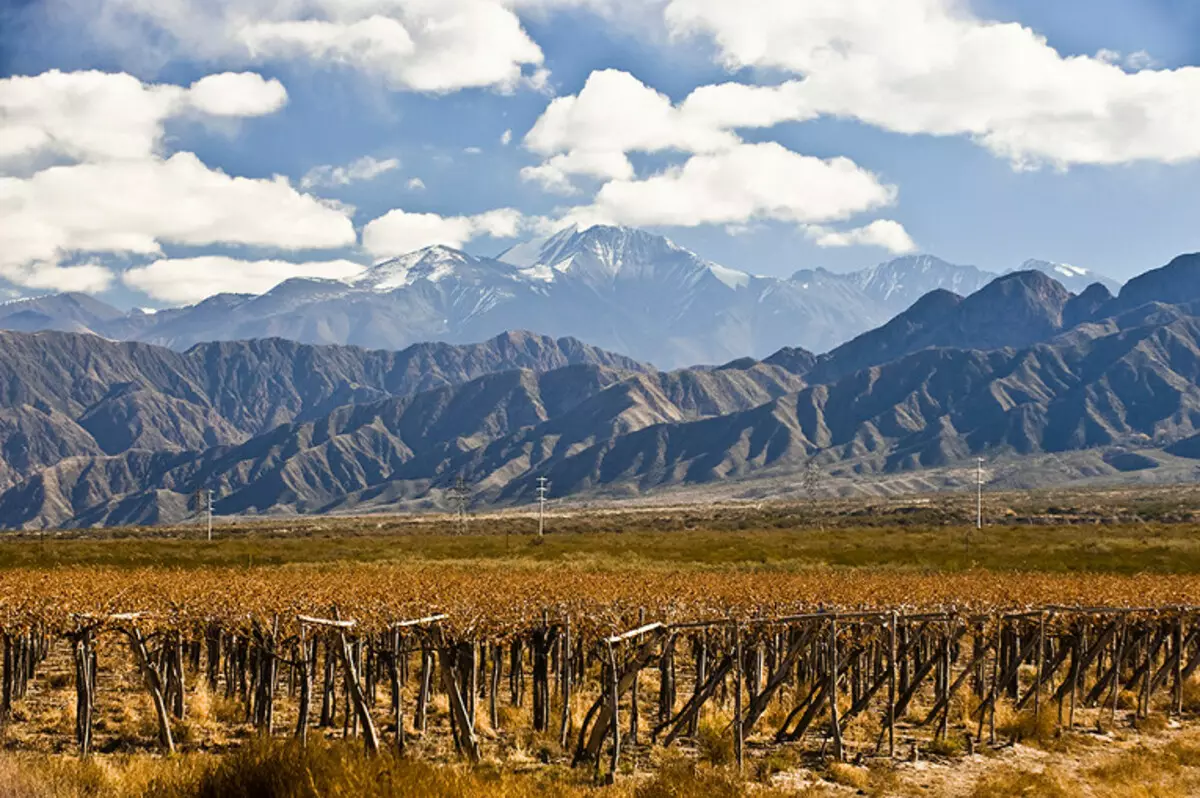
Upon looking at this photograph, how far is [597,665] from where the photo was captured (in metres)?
40.9

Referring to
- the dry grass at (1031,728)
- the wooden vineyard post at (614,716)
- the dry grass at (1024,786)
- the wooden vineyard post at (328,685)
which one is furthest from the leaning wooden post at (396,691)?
the dry grass at (1031,728)

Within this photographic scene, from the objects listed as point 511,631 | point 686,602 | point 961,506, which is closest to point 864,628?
point 686,602

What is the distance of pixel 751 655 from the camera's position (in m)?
32.9

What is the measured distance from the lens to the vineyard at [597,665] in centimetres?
2539

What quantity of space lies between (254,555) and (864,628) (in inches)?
2649

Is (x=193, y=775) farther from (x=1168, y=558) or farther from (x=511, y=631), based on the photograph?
(x=1168, y=558)

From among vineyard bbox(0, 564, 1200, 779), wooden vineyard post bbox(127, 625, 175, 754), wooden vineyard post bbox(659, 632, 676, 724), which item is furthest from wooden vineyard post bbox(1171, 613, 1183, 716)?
wooden vineyard post bbox(127, 625, 175, 754)

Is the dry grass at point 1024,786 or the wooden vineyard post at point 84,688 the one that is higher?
the wooden vineyard post at point 84,688

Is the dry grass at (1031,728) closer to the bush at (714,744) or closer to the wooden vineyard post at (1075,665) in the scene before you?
the wooden vineyard post at (1075,665)

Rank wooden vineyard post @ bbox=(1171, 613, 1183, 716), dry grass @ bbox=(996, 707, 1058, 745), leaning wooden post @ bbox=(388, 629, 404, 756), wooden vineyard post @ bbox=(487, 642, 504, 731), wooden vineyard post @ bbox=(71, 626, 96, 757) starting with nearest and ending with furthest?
wooden vineyard post @ bbox=(71, 626, 96, 757) → leaning wooden post @ bbox=(388, 629, 404, 756) → dry grass @ bbox=(996, 707, 1058, 745) → wooden vineyard post @ bbox=(487, 642, 504, 731) → wooden vineyard post @ bbox=(1171, 613, 1183, 716)

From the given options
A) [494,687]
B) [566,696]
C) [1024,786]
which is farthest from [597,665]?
[1024,786]

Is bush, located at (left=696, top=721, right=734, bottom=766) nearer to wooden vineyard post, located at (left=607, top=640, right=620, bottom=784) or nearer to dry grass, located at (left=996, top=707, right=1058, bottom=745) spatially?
wooden vineyard post, located at (left=607, top=640, right=620, bottom=784)

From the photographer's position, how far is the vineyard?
25391 millimetres

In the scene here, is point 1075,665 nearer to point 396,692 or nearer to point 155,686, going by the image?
point 396,692
